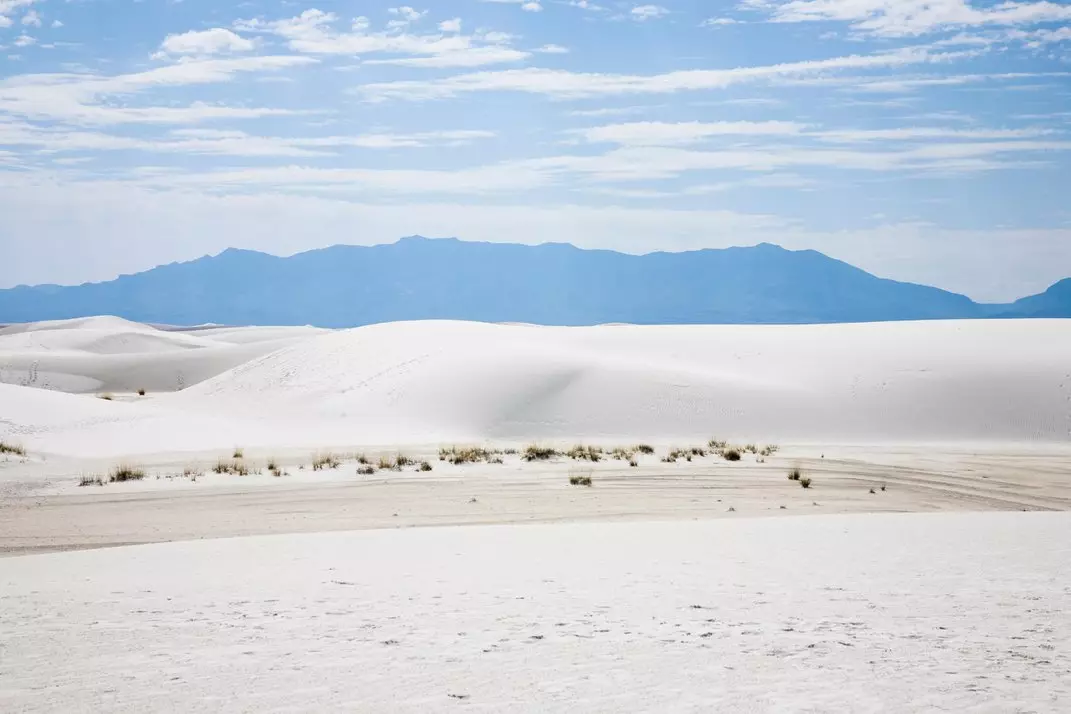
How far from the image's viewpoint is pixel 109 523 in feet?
41.7

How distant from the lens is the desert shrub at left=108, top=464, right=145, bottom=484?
54.4 feet

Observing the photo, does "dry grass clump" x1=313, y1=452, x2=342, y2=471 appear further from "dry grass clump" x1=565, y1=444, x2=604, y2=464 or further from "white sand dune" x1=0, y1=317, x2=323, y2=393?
"white sand dune" x1=0, y1=317, x2=323, y2=393

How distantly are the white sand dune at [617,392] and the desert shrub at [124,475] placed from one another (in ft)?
13.1

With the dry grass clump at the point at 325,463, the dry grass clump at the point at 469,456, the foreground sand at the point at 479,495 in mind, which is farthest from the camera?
the dry grass clump at the point at 469,456

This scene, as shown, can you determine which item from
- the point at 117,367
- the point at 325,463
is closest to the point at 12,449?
the point at 325,463

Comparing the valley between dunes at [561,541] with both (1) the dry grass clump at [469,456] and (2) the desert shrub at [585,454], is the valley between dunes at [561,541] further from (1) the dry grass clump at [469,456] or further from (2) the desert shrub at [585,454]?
(2) the desert shrub at [585,454]

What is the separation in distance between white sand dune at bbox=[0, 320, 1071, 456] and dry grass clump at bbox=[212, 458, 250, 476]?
3741mm

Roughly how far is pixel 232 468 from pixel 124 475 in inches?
71.6

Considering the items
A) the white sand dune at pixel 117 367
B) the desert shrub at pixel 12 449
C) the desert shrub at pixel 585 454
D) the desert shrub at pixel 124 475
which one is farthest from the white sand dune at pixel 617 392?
the white sand dune at pixel 117 367

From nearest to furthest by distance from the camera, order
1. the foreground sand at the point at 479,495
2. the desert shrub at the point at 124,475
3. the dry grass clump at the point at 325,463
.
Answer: the foreground sand at the point at 479,495 → the desert shrub at the point at 124,475 → the dry grass clump at the point at 325,463

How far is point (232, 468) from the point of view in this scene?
17.9 meters

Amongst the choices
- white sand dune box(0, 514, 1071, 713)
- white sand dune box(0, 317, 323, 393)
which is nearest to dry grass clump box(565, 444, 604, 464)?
white sand dune box(0, 514, 1071, 713)

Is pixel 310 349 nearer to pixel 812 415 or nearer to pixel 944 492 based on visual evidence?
pixel 812 415

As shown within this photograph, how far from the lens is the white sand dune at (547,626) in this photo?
5000 millimetres
